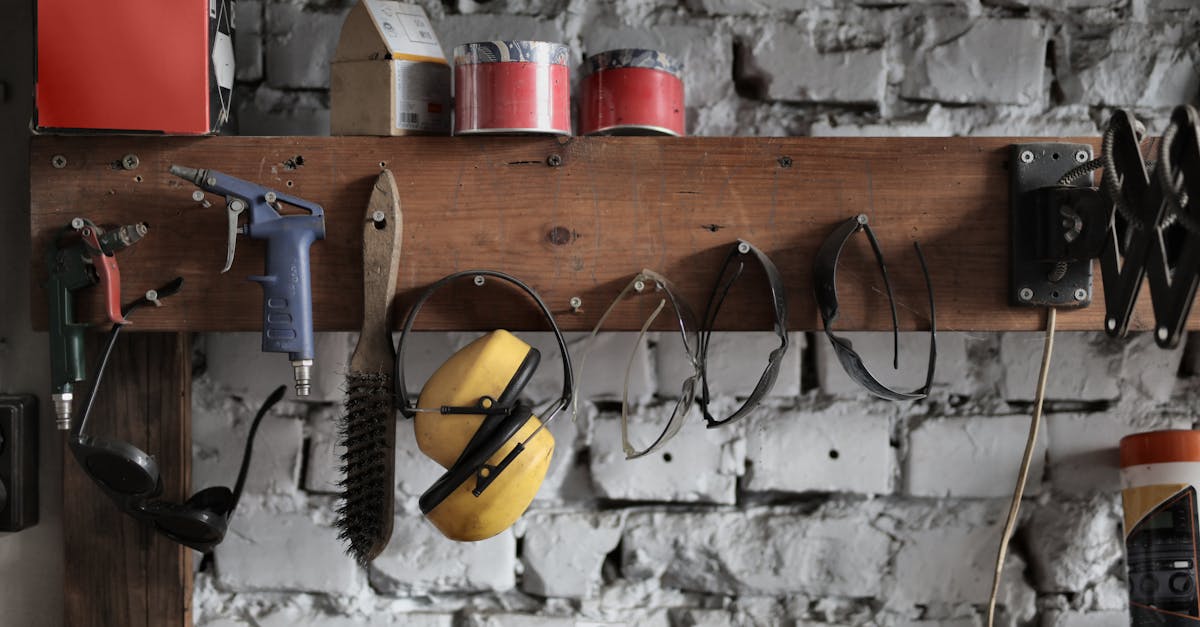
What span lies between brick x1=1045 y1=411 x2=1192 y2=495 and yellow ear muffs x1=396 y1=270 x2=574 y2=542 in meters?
0.53

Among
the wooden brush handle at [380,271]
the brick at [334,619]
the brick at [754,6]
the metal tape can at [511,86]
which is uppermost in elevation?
the brick at [754,6]

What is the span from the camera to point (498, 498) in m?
0.75

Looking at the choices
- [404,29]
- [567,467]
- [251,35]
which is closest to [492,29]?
[404,29]

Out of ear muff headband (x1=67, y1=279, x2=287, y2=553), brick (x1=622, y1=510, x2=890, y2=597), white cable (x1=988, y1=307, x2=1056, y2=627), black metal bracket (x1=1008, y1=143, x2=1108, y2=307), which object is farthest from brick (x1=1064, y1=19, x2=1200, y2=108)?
ear muff headband (x1=67, y1=279, x2=287, y2=553)

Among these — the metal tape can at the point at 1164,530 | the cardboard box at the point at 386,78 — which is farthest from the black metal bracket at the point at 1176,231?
the cardboard box at the point at 386,78

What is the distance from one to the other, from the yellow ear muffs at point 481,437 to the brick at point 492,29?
342mm

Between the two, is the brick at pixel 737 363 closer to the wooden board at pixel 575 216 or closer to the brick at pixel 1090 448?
the wooden board at pixel 575 216

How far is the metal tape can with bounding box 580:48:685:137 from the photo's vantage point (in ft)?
2.66

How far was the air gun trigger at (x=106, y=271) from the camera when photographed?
0.80m

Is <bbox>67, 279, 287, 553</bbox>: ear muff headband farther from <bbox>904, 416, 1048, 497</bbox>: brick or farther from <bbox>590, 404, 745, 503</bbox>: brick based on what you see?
<bbox>904, 416, 1048, 497</bbox>: brick

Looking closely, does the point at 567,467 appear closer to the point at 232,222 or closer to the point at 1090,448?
the point at 232,222

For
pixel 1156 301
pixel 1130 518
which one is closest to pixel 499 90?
Answer: pixel 1156 301

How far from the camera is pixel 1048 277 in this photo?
0.81 m

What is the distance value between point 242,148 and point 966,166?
2.10 feet
